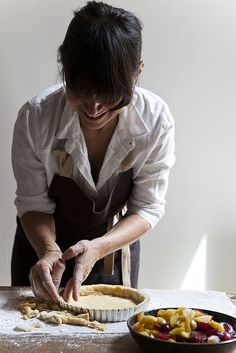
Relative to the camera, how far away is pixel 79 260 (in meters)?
1.49

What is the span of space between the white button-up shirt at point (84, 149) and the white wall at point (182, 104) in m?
0.70

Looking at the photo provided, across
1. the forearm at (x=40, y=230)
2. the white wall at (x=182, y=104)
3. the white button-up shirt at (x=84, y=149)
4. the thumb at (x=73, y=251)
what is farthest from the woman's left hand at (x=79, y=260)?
the white wall at (x=182, y=104)

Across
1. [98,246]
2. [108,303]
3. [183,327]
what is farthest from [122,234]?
[183,327]

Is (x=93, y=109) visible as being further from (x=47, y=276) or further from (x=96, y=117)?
(x=47, y=276)

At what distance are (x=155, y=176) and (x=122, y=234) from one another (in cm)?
20

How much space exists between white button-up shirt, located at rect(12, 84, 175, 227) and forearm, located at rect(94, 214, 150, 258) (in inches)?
1.2

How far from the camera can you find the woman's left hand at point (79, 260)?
1.45 meters

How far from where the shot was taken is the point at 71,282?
1462mm

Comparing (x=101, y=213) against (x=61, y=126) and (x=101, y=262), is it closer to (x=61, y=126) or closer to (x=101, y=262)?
(x=101, y=262)

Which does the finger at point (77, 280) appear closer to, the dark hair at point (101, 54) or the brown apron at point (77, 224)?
the brown apron at point (77, 224)

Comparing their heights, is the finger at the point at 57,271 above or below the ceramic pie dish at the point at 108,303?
above

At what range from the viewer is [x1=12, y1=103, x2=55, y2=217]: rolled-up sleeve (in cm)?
161

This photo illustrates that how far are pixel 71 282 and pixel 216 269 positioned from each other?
1225 millimetres

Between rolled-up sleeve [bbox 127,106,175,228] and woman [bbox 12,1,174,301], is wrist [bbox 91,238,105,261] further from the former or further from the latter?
rolled-up sleeve [bbox 127,106,175,228]
